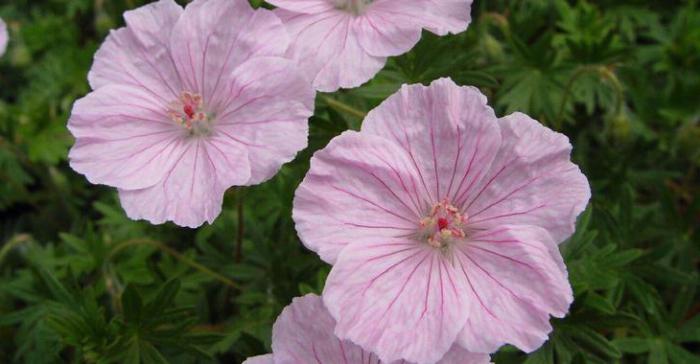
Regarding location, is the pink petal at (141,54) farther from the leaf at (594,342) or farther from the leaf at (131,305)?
the leaf at (594,342)

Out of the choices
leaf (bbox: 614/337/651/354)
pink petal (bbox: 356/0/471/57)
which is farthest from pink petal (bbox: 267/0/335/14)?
leaf (bbox: 614/337/651/354)

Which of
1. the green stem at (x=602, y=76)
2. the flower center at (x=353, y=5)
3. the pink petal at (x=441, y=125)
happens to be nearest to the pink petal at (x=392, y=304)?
the pink petal at (x=441, y=125)

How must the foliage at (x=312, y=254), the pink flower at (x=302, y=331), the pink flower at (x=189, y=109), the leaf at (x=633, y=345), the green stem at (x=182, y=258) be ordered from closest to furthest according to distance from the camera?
the pink flower at (x=302, y=331)
the pink flower at (x=189, y=109)
the foliage at (x=312, y=254)
the leaf at (x=633, y=345)
the green stem at (x=182, y=258)

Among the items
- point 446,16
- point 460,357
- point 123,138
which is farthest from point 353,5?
point 460,357

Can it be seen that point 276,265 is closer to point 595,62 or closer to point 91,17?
point 595,62

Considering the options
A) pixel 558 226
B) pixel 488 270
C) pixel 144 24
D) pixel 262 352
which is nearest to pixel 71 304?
pixel 262 352

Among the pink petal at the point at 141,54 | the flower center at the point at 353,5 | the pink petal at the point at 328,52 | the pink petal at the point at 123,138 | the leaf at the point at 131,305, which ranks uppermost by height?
the flower center at the point at 353,5
